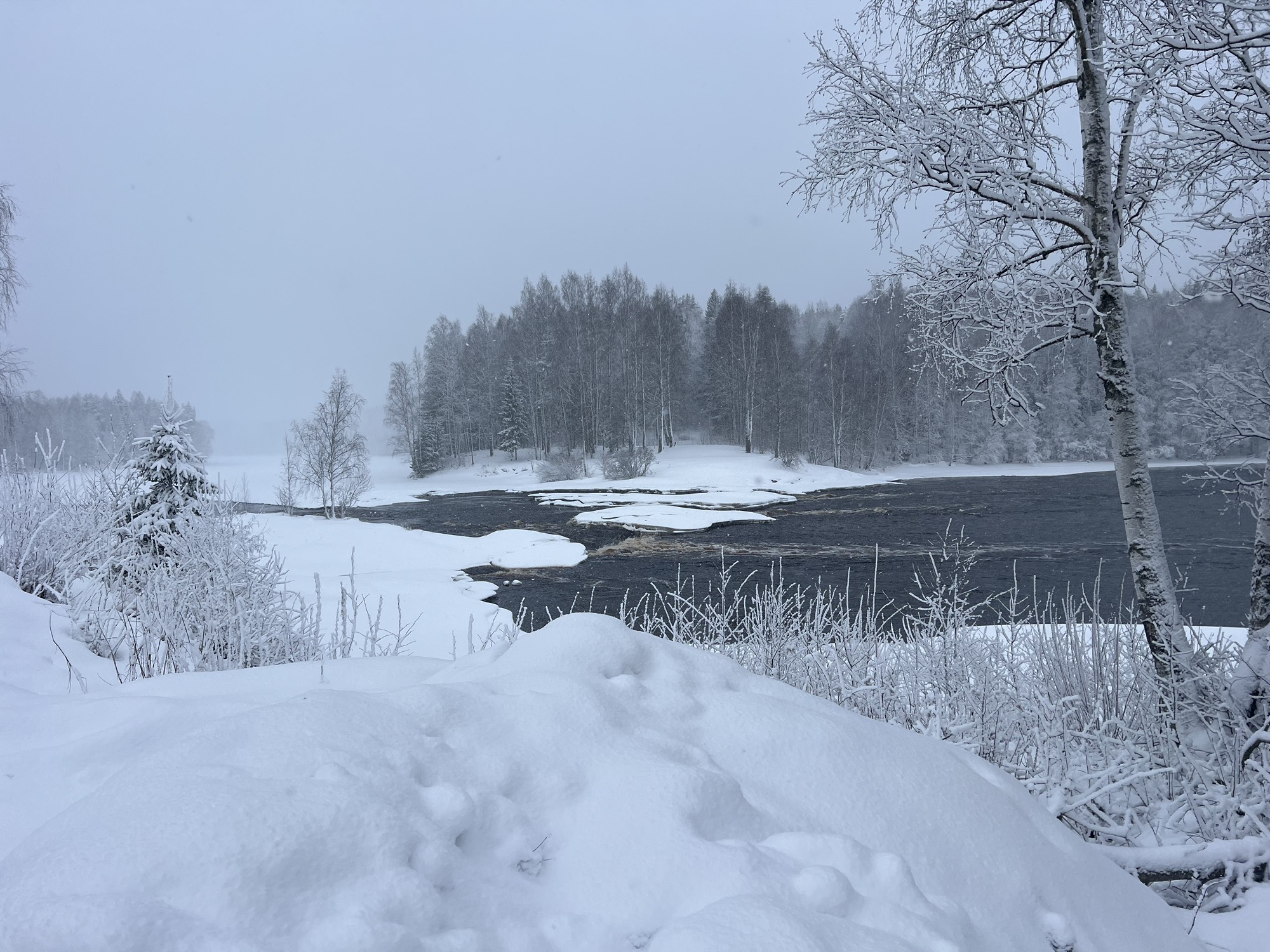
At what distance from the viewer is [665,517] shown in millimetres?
19125

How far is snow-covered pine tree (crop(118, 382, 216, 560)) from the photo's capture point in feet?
23.5

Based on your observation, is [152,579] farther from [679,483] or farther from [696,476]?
[696,476]

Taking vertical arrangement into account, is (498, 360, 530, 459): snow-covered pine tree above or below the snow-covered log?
above

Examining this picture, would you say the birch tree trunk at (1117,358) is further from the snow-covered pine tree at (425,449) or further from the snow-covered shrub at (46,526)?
the snow-covered pine tree at (425,449)

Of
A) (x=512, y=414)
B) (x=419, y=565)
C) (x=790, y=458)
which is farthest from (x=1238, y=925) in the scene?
(x=512, y=414)

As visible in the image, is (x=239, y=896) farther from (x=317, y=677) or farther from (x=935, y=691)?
(x=935, y=691)

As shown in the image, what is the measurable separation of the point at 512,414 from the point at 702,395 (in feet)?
40.4

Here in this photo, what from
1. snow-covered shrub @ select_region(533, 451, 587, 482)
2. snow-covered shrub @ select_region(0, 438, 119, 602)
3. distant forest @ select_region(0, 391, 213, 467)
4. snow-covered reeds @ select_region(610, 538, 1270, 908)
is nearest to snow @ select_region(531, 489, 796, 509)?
snow-covered shrub @ select_region(533, 451, 587, 482)

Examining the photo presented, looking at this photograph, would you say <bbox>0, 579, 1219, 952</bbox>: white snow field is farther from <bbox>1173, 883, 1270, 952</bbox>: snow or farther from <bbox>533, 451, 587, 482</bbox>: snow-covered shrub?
<bbox>533, 451, 587, 482</bbox>: snow-covered shrub

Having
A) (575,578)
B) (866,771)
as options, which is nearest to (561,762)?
(866,771)

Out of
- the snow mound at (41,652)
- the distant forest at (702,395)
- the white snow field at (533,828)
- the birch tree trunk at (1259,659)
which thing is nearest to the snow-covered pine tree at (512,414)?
the distant forest at (702,395)

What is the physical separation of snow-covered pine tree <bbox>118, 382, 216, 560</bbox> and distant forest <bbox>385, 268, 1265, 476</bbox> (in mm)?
27204

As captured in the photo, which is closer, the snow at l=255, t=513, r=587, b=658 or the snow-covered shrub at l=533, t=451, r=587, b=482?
the snow at l=255, t=513, r=587, b=658

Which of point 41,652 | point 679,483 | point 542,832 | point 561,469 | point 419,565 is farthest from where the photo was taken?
point 561,469
